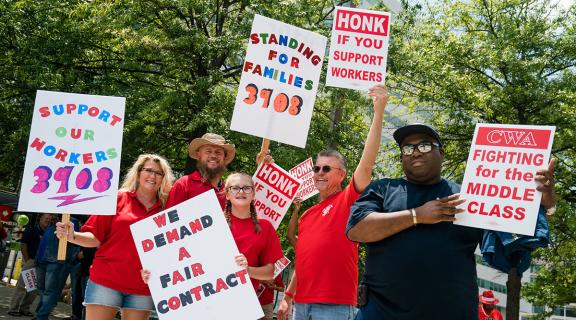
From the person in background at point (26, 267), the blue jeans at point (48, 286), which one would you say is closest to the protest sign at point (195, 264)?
the blue jeans at point (48, 286)

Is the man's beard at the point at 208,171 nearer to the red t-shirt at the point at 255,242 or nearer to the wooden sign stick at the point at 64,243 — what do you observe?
the red t-shirt at the point at 255,242

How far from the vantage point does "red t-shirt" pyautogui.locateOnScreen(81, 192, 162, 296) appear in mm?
4793

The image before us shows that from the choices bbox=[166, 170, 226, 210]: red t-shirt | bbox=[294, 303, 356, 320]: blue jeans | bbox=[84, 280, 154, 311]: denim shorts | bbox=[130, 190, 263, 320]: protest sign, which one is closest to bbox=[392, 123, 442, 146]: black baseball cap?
bbox=[294, 303, 356, 320]: blue jeans

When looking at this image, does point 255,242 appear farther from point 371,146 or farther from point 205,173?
point 371,146

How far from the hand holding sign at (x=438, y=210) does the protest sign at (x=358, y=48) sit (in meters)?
2.77

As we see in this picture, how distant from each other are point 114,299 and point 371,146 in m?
2.36

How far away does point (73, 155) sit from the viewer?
198 inches

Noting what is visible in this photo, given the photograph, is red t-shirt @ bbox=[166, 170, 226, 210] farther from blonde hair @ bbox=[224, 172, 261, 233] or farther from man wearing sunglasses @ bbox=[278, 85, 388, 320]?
man wearing sunglasses @ bbox=[278, 85, 388, 320]

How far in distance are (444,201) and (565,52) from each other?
1387cm

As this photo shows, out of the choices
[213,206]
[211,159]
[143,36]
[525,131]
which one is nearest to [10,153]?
[143,36]

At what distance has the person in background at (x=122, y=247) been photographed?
4.77 m

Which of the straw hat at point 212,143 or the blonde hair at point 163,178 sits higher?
the straw hat at point 212,143

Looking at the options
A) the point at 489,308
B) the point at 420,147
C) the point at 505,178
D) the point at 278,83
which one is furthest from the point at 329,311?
the point at 489,308

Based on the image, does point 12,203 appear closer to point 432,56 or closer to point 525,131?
point 432,56
